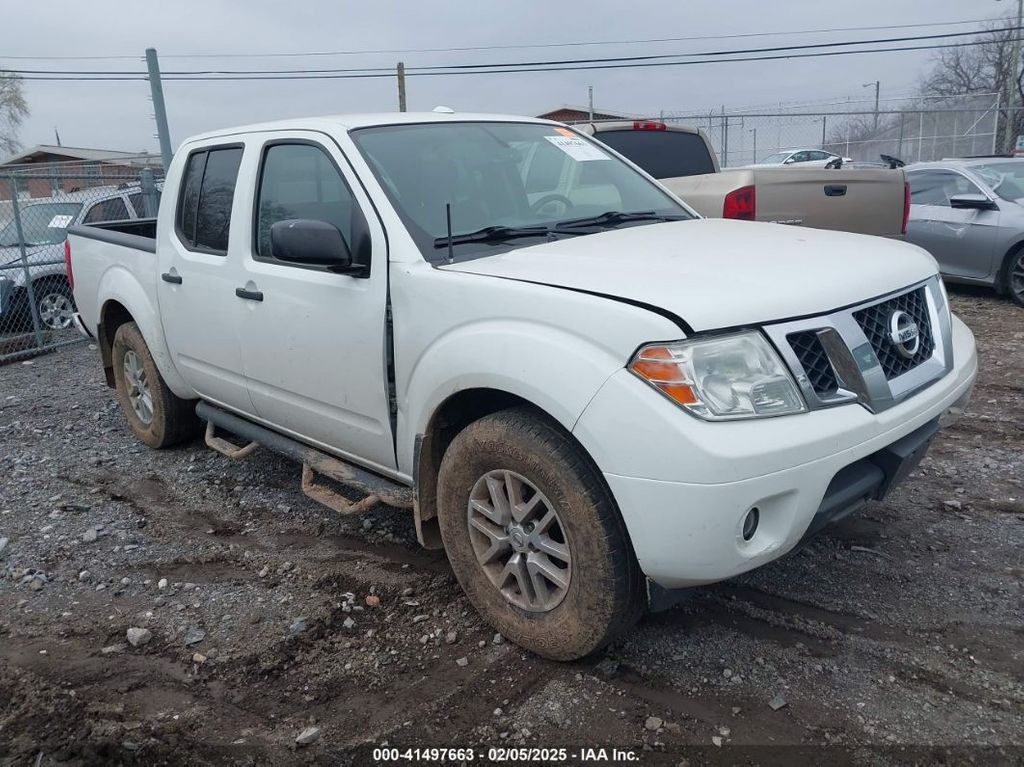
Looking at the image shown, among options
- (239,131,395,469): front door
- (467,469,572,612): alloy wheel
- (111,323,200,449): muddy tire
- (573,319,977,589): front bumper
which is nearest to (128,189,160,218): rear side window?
(111,323,200,449): muddy tire

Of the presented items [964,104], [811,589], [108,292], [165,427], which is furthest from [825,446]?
[964,104]

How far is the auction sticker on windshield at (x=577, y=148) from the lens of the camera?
4.15m

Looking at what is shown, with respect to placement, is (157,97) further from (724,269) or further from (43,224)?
(724,269)

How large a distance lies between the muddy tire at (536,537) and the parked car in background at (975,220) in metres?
7.80

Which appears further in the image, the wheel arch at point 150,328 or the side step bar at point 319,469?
the wheel arch at point 150,328

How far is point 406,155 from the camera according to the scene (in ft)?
11.8

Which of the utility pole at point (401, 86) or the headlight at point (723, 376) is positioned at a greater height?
the utility pole at point (401, 86)

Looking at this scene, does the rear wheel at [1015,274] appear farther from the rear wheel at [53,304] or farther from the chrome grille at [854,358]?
the rear wheel at [53,304]

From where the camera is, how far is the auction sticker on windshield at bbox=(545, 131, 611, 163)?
4.15 meters

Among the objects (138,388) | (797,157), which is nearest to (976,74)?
(797,157)

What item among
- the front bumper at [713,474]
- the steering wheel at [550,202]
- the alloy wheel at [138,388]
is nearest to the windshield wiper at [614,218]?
the steering wheel at [550,202]

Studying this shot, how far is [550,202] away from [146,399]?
3350 mm

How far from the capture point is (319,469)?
12.6 feet

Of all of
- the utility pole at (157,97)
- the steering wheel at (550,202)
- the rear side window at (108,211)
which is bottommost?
the rear side window at (108,211)
